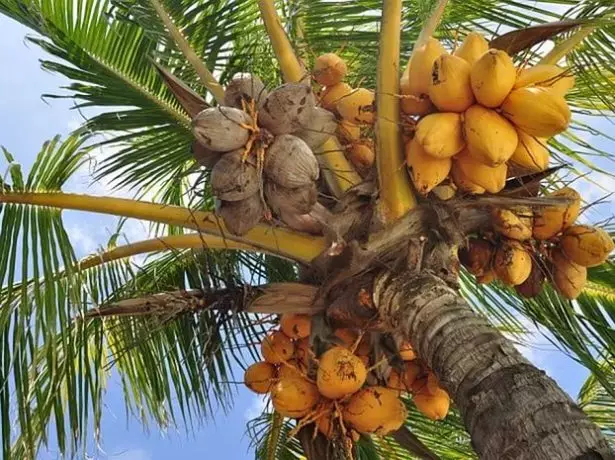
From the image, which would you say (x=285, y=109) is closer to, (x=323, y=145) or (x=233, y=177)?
(x=233, y=177)

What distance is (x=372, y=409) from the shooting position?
2.59 metres

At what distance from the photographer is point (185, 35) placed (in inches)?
151

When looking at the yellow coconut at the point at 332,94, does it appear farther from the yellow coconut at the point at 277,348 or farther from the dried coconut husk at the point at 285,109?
the yellow coconut at the point at 277,348

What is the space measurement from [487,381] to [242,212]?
2.98 ft

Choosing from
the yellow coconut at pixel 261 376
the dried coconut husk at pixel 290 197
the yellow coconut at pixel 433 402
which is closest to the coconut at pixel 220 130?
the dried coconut husk at pixel 290 197

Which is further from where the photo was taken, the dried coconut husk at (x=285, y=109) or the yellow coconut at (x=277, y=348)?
the yellow coconut at (x=277, y=348)

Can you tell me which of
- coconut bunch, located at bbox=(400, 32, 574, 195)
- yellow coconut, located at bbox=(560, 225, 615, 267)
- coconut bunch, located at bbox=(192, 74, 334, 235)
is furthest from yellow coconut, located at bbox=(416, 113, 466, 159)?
yellow coconut, located at bbox=(560, 225, 615, 267)

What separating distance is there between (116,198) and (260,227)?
52cm

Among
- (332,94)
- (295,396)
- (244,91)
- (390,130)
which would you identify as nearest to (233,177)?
(244,91)

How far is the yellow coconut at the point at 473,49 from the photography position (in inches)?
94.7

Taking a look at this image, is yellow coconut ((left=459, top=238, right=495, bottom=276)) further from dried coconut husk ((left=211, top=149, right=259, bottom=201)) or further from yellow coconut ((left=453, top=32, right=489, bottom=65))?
dried coconut husk ((left=211, top=149, right=259, bottom=201))

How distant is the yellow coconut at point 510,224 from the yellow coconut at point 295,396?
2.68ft

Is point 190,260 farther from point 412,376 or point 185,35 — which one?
point 412,376

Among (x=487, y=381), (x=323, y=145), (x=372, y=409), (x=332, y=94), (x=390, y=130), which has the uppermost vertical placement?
(x=332, y=94)
